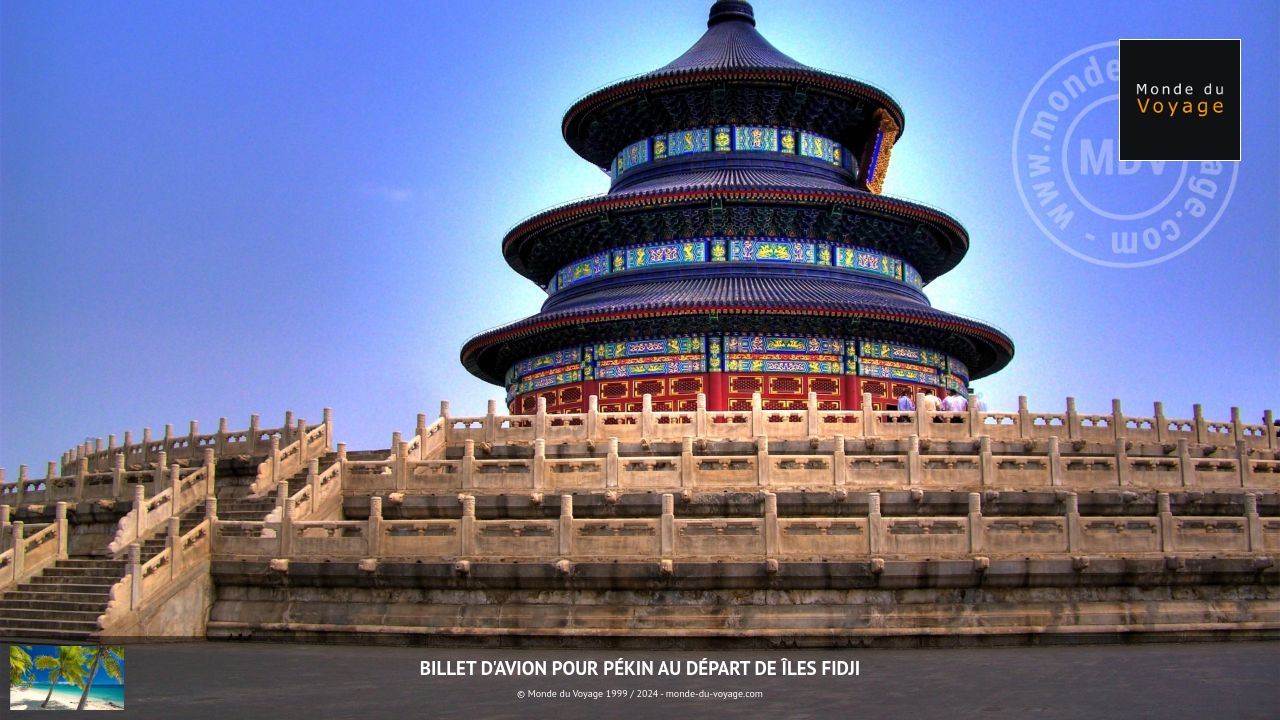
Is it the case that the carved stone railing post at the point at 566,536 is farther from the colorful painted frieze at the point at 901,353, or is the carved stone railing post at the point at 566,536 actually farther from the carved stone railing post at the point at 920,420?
the colorful painted frieze at the point at 901,353

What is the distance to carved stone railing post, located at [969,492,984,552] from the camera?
18.3 metres

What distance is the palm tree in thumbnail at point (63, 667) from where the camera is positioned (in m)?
10.8

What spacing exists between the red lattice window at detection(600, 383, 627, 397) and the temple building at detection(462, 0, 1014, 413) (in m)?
0.06

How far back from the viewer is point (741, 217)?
41.5 metres

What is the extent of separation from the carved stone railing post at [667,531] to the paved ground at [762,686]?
5.34 ft

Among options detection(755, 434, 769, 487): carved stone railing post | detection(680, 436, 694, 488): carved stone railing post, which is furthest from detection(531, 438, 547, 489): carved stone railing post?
detection(755, 434, 769, 487): carved stone railing post

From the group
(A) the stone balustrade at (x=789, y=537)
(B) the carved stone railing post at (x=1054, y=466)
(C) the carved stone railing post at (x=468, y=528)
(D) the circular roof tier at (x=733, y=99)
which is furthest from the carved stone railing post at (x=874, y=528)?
(D) the circular roof tier at (x=733, y=99)

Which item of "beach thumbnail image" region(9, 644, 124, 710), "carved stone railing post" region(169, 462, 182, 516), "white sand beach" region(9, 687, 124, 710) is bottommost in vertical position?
"white sand beach" region(9, 687, 124, 710)

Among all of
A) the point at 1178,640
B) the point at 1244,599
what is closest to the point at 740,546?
the point at 1178,640

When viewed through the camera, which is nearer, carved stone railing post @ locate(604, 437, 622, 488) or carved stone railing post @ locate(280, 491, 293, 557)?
carved stone railing post @ locate(280, 491, 293, 557)

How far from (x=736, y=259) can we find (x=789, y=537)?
946 inches

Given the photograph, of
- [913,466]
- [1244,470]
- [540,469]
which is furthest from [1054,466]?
[540,469]

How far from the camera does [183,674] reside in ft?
48.5

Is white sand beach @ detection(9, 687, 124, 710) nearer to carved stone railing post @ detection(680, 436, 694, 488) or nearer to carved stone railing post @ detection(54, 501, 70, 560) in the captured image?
carved stone railing post @ detection(680, 436, 694, 488)
